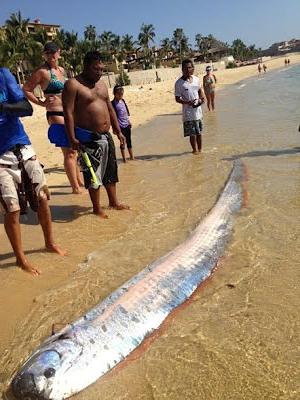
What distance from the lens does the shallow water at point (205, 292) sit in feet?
9.64

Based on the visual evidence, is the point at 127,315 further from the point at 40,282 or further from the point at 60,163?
the point at 60,163

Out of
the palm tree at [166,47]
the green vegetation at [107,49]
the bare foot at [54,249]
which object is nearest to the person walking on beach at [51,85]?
the bare foot at [54,249]

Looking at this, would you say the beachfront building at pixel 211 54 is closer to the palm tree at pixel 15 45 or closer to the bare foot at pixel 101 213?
the palm tree at pixel 15 45

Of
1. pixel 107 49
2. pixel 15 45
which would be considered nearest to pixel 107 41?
pixel 107 49

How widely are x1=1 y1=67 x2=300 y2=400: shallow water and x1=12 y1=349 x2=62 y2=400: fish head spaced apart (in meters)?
0.22

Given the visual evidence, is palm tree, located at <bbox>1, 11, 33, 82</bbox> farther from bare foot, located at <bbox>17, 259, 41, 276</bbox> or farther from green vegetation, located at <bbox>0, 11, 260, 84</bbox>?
bare foot, located at <bbox>17, 259, 41, 276</bbox>

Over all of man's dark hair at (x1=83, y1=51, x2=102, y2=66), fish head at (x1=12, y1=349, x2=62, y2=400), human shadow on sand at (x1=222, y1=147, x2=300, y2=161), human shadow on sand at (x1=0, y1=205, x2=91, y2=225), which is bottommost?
human shadow on sand at (x1=222, y1=147, x2=300, y2=161)

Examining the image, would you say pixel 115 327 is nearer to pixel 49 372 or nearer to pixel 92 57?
pixel 49 372

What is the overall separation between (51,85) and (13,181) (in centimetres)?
265

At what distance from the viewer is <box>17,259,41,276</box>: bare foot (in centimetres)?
460

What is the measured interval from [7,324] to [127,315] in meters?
1.09

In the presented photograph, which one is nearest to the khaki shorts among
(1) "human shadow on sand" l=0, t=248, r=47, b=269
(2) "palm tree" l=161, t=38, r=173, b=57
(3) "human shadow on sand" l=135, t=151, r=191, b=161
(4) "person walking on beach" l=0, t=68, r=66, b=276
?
(4) "person walking on beach" l=0, t=68, r=66, b=276

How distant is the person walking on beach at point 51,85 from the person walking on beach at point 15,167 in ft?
7.26

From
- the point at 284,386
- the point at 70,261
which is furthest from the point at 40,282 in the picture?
the point at 284,386
